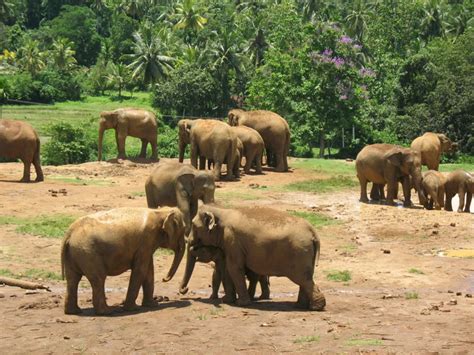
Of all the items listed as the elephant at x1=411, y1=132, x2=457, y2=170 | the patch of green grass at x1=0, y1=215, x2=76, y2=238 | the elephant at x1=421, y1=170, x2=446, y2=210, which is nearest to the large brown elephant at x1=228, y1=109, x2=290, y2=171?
the elephant at x1=411, y1=132, x2=457, y2=170

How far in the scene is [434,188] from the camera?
2331cm

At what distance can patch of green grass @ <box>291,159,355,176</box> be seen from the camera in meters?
29.6

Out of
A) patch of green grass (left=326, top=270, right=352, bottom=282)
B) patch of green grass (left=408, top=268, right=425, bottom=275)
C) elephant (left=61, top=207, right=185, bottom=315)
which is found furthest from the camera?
patch of green grass (left=408, top=268, right=425, bottom=275)

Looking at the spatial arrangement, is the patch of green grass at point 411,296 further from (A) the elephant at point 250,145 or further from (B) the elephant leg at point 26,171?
(A) the elephant at point 250,145

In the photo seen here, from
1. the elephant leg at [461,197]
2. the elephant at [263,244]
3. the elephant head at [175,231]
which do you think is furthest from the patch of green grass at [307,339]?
the elephant leg at [461,197]

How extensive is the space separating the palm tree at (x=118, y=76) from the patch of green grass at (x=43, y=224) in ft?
189

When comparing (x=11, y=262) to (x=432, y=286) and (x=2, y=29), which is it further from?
(x=2, y=29)

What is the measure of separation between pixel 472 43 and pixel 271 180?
79.6 feet

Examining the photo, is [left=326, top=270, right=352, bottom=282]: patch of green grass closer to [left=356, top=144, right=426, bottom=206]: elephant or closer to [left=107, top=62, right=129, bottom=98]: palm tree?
[left=356, top=144, right=426, bottom=206]: elephant

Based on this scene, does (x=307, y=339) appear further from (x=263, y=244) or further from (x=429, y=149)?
(x=429, y=149)

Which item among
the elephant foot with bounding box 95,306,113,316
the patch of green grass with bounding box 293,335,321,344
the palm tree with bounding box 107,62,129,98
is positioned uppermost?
the palm tree with bounding box 107,62,129,98

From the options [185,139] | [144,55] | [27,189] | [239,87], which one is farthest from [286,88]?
[144,55]

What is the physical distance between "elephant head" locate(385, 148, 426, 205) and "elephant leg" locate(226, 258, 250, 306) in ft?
37.3

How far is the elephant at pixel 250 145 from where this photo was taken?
91.2ft
